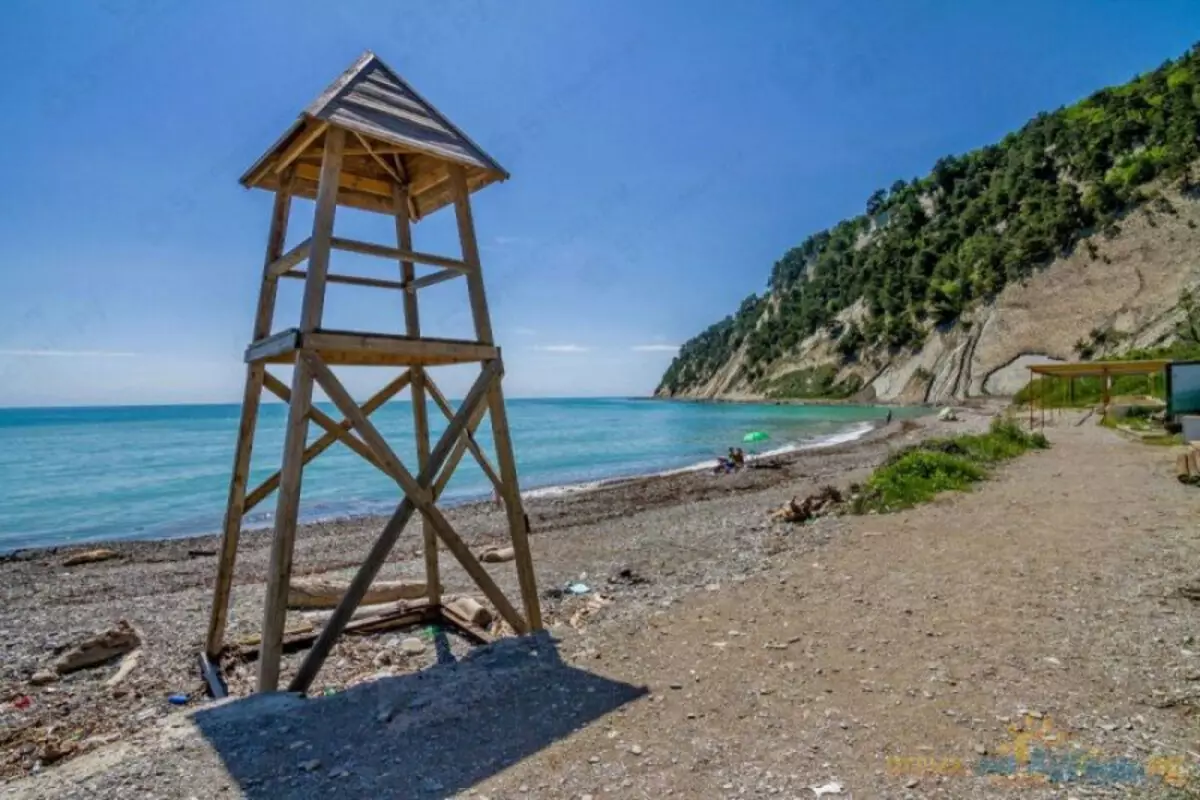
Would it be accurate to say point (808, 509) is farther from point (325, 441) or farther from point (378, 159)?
point (378, 159)

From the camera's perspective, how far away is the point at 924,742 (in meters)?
3.83

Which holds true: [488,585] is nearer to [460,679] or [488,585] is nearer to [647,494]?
[460,679]

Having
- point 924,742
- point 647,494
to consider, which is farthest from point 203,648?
point 647,494

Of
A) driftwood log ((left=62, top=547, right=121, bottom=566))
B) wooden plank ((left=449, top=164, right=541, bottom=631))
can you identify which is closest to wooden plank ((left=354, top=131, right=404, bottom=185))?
wooden plank ((left=449, top=164, right=541, bottom=631))

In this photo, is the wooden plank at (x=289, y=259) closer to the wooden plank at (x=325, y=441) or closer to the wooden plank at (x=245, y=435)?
the wooden plank at (x=245, y=435)

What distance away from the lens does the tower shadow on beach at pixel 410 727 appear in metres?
3.72

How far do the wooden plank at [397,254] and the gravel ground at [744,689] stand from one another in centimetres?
365

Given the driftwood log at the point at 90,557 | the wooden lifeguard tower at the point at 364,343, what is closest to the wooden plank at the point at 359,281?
the wooden lifeguard tower at the point at 364,343

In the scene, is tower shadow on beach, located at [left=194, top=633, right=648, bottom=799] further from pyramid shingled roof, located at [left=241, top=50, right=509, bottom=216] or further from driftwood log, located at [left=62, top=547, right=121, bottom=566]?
driftwood log, located at [left=62, top=547, right=121, bottom=566]

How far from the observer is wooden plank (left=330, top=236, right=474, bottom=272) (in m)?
5.60

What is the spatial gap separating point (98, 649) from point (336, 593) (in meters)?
2.57

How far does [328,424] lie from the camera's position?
18.6 feet

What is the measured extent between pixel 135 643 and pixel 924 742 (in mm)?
8212

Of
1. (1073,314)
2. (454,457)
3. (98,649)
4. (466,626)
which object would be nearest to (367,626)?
(466,626)
